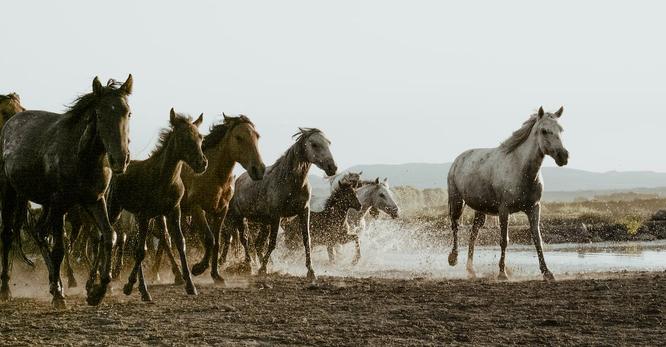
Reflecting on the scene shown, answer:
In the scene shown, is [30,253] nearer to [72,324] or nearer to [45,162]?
[45,162]

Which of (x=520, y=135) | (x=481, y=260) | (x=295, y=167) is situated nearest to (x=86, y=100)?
(x=295, y=167)

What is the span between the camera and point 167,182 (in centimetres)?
933

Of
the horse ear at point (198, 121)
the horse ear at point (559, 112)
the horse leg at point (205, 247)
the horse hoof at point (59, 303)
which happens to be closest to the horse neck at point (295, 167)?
the horse leg at point (205, 247)

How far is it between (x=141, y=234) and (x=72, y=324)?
2202mm

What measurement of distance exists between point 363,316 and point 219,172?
4116mm

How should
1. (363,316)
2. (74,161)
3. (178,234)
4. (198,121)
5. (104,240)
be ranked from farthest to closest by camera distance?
1. (198,121)
2. (178,234)
3. (74,161)
4. (104,240)
5. (363,316)

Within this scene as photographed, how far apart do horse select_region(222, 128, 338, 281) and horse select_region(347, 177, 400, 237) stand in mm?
4447

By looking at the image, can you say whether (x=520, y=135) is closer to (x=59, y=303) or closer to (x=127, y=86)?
(x=127, y=86)

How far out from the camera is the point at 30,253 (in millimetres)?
14672

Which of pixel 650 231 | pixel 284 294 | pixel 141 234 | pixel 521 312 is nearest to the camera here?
pixel 521 312

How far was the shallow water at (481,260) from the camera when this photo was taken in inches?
572

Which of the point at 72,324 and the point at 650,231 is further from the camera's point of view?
the point at 650,231

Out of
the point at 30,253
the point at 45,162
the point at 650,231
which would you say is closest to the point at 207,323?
the point at 45,162

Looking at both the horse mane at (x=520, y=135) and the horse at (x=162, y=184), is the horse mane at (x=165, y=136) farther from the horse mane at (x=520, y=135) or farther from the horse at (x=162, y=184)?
the horse mane at (x=520, y=135)
